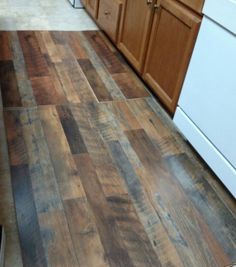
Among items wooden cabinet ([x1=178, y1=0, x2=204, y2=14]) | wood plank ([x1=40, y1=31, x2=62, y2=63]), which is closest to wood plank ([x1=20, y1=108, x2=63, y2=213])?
wood plank ([x1=40, y1=31, x2=62, y2=63])

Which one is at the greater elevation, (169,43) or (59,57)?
(169,43)

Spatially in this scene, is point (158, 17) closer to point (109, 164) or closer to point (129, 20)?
point (129, 20)

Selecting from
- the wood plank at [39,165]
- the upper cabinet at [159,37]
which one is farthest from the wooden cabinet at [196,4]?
the wood plank at [39,165]

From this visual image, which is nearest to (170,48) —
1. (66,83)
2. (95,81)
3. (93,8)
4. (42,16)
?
(95,81)

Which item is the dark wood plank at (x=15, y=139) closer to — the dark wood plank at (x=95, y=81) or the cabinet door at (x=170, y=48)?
the dark wood plank at (x=95, y=81)

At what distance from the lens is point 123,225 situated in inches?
54.9

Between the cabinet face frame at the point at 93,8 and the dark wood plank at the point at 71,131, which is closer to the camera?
the dark wood plank at the point at 71,131

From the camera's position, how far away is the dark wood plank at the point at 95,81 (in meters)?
2.19

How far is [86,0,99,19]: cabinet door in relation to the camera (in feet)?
9.93

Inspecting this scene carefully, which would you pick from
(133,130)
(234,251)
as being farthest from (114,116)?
(234,251)

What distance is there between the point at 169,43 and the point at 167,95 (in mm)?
299

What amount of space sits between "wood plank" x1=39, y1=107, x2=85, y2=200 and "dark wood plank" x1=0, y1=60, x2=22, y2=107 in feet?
0.61

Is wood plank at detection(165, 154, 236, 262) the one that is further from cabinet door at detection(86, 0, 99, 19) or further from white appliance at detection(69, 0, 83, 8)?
white appliance at detection(69, 0, 83, 8)

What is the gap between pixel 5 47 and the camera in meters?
2.57
